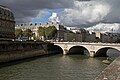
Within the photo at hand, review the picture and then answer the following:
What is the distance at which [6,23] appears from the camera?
7175cm

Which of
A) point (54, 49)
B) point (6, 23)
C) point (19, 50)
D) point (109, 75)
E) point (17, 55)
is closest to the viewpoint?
point (109, 75)

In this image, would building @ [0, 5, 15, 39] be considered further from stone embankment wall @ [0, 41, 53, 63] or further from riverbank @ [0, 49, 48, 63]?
riverbank @ [0, 49, 48, 63]

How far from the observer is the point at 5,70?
36500mm

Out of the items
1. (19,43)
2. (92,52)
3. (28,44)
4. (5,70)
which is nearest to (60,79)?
(5,70)

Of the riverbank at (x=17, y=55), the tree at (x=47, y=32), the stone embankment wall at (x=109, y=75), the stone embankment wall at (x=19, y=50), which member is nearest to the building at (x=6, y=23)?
the stone embankment wall at (x=19, y=50)

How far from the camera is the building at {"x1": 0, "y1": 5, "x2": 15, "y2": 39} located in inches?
2689

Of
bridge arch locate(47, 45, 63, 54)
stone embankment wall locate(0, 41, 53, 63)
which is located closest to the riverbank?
stone embankment wall locate(0, 41, 53, 63)

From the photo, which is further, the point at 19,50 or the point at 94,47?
the point at 94,47

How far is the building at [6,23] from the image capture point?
2689 inches

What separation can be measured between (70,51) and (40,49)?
474 inches

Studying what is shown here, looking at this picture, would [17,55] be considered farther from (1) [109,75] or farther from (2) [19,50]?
(1) [109,75]

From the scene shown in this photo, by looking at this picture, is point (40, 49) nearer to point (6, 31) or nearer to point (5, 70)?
point (6, 31)

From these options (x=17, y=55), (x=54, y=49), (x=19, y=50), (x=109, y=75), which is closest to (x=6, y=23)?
(x=54, y=49)

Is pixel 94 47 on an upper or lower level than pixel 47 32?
lower
